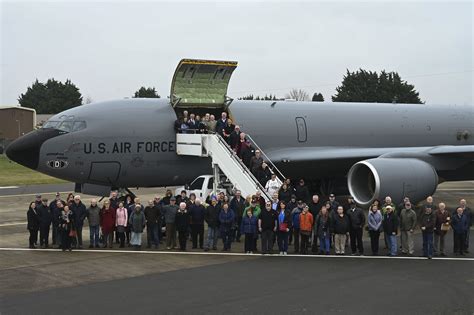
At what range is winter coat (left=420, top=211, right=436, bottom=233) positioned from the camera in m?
13.5

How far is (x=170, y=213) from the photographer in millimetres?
14648

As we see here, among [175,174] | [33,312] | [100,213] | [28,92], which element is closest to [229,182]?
[175,174]

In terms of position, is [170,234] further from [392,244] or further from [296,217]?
[392,244]

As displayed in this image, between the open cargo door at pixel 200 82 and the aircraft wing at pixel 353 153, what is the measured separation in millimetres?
2893

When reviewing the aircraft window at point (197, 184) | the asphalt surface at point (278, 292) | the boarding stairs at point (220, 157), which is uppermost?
the boarding stairs at point (220, 157)

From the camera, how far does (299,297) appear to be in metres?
9.84

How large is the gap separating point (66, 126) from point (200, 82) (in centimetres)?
463

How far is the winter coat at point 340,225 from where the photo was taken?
13758 millimetres

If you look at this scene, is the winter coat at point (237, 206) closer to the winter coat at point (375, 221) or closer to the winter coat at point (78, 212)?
the winter coat at point (375, 221)

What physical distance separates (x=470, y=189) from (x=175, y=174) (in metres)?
20.6

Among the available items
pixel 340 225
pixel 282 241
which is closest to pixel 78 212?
pixel 282 241

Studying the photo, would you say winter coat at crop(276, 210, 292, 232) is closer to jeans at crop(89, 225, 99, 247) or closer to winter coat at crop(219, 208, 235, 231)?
winter coat at crop(219, 208, 235, 231)

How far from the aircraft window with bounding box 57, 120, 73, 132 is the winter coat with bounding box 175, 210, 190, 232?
560 centimetres

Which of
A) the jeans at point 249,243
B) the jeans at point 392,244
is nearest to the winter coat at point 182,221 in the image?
the jeans at point 249,243
